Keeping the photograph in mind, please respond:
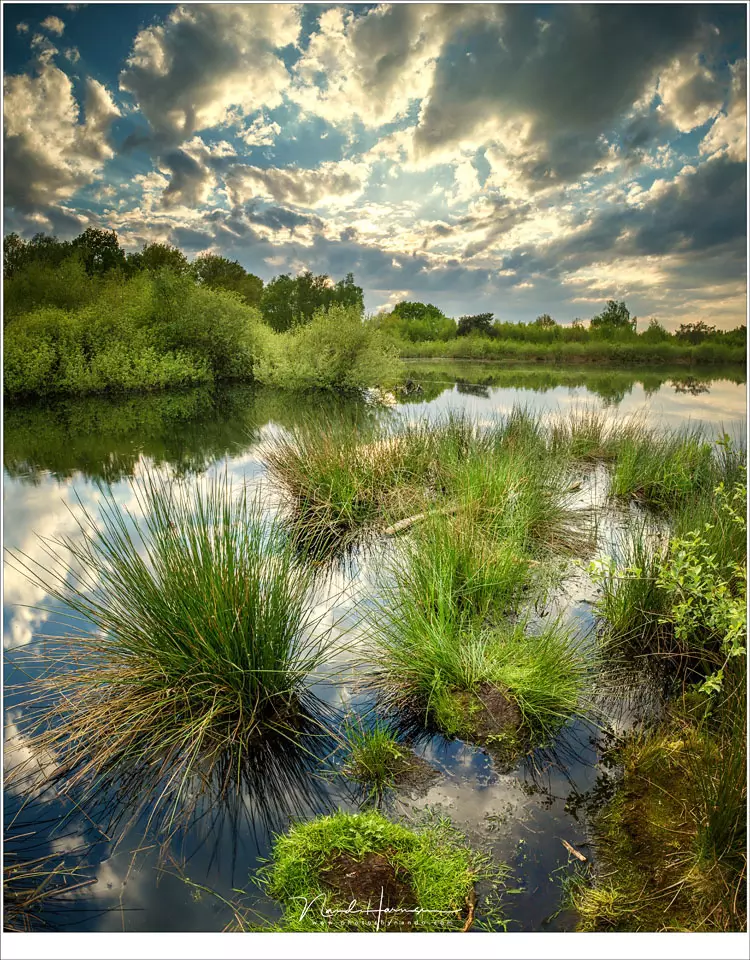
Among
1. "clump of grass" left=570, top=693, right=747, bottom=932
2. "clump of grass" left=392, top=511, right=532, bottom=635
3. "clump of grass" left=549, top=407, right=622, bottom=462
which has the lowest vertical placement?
"clump of grass" left=570, top=693, right=747, bottom=932

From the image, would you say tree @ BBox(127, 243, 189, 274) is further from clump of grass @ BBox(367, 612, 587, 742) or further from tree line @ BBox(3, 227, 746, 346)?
clump of grass @ BBox(367, 612, 587, 742)

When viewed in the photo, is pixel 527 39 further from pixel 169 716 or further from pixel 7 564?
pixel 7 564

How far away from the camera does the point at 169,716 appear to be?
7.20ft

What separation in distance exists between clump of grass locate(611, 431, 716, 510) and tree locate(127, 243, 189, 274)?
8328 millimetres

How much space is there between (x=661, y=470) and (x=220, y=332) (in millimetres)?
12038

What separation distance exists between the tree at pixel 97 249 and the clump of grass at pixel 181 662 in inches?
134

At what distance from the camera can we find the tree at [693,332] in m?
→ 2.93

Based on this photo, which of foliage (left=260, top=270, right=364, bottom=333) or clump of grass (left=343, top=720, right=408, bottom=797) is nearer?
clump of grass (left=343, top=720, right=408, bottom=797)

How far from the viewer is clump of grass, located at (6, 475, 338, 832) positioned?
2148mm

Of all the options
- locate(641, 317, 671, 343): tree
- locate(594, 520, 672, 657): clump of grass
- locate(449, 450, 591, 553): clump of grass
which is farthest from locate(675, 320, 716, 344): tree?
locate(449, 450, 591, 553): clump of grass

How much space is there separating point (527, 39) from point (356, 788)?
326 centimetres

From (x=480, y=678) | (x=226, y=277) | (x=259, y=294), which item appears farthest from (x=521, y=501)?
(x=259, y=294)

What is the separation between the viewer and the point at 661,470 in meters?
6.04

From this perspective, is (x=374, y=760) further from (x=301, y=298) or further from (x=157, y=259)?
(x=301, y=298)
